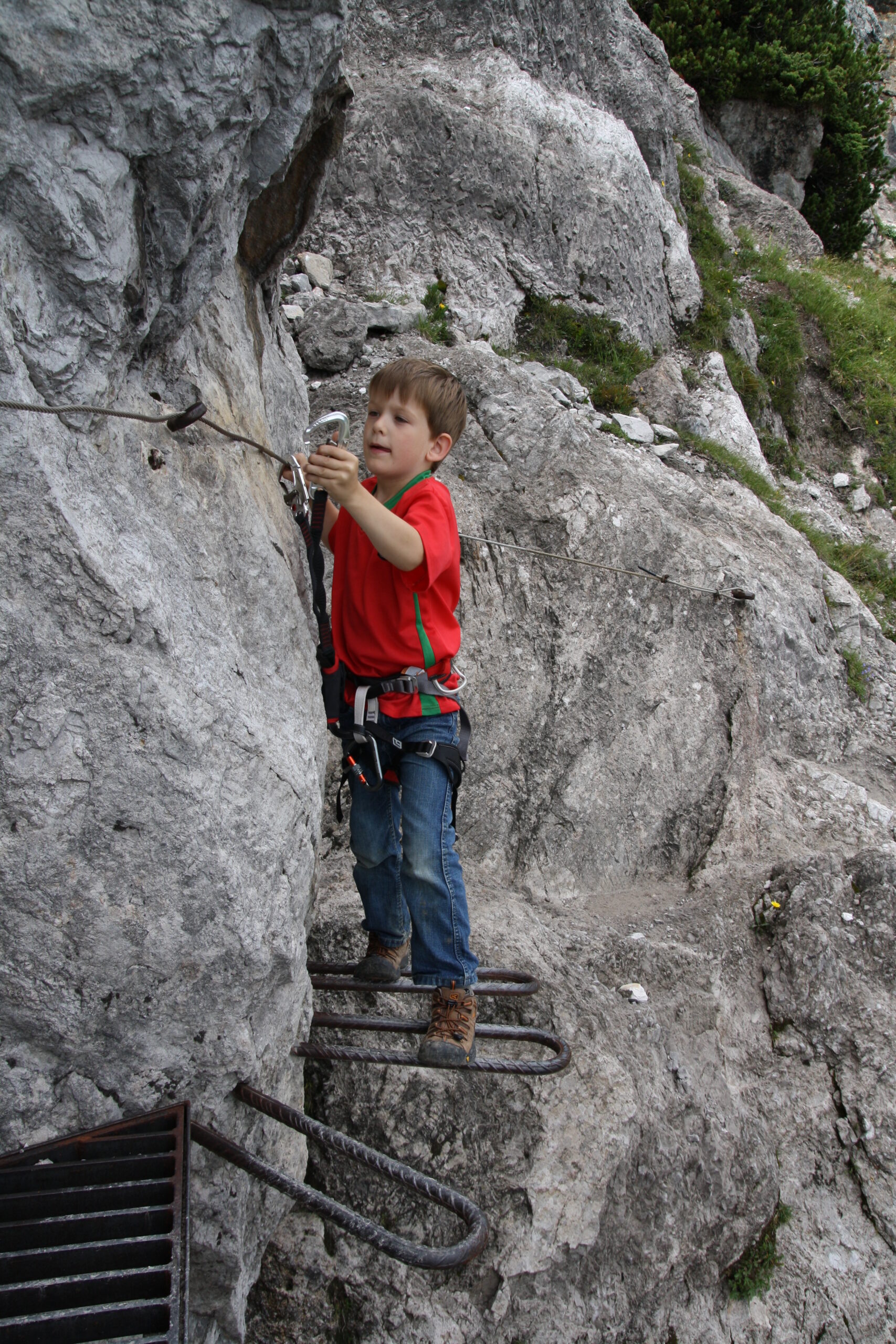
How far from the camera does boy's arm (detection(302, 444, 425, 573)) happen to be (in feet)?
8.27

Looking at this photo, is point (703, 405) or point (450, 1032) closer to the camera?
point (450, 1032)

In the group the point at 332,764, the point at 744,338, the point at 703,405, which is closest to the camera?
the point at 332,764

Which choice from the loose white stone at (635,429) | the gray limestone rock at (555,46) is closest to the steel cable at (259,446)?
the loose white stone at (635,429)

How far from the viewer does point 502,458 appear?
518cm

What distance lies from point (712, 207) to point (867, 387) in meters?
3.25

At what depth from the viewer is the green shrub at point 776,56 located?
12867 mm

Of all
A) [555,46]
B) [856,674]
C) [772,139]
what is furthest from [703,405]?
[772,139]

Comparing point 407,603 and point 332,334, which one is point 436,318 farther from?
point 407,603

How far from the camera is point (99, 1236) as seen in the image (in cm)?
199

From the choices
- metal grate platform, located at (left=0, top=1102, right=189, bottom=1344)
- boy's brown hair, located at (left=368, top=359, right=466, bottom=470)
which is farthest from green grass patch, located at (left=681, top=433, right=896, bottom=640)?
metal grate platform, located at (left=0, top=1102, right=189, bottom=1344)

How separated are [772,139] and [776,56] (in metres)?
1.14

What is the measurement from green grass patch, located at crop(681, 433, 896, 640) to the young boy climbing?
12.9 ft

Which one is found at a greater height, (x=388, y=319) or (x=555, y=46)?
(x=555, y=46)

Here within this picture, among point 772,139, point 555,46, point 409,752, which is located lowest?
point 409,752
